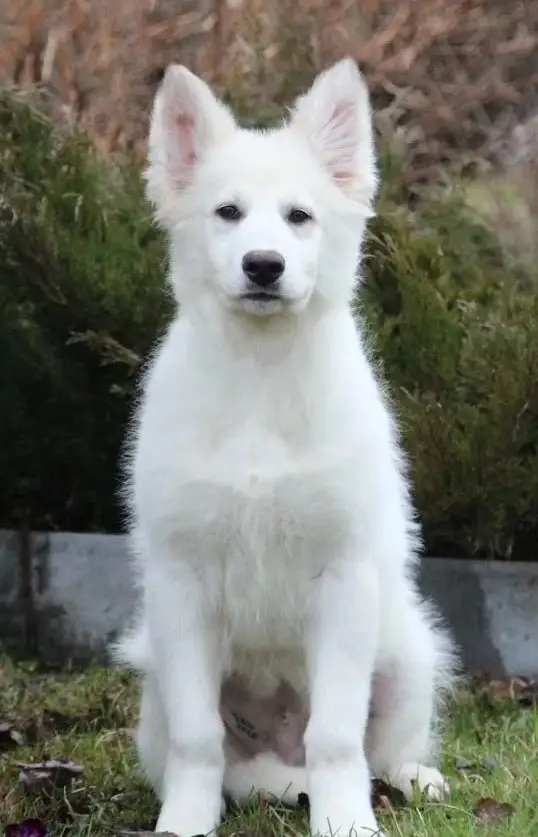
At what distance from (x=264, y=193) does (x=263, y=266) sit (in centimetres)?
24

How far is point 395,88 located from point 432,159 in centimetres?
58

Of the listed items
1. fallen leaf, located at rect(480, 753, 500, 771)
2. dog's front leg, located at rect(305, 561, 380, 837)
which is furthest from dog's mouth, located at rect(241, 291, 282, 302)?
fallen leaf, located at rect(480, 753, 500, 771)

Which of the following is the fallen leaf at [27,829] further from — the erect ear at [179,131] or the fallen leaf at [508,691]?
the fallen leaf at [508,691]

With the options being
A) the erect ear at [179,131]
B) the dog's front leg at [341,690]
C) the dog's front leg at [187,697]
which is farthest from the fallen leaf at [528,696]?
the erect ear at [179,131]

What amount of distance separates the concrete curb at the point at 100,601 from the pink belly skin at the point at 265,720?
60.7 inches

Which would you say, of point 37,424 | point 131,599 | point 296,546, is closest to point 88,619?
point 131,599

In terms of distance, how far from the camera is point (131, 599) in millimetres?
5371

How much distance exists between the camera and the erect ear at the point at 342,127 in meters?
3.37

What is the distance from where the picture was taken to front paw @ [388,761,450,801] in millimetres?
3508

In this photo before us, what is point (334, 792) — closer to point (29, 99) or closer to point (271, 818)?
point (271, 818)

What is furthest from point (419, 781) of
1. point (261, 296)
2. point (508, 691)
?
point (261, 296)

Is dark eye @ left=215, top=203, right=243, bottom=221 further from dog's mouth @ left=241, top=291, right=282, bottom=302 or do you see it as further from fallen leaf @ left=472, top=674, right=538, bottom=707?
fallen leaf @ left=472, top=674, right=538, bottom=707

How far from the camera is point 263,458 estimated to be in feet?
10.4

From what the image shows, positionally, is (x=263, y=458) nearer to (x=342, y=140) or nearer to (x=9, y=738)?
(x=342, y=140)
